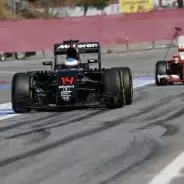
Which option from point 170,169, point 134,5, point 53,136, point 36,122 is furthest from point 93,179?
point 134,5

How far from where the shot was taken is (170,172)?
8656 mm

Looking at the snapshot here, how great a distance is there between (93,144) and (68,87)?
4859 mm

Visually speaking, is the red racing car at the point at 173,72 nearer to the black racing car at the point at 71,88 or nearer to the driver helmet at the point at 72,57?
the black racing car at the point at 71,88

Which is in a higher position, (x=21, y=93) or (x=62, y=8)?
(x=62, y=8)

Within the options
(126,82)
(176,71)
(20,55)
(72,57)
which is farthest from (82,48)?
(20,55)

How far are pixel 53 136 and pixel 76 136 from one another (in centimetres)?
37

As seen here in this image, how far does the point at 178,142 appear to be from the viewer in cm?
1090

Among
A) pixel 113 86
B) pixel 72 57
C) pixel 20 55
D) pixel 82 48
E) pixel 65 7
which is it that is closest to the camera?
pixel 113 86

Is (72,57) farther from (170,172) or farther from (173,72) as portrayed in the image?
(170,172)

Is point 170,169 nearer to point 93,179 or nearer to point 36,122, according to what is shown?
point 93,179

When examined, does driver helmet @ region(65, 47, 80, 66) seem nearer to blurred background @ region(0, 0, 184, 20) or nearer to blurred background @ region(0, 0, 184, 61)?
blurred background @ region(0, 0, 184, 61)

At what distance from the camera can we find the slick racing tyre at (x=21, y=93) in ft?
52.5

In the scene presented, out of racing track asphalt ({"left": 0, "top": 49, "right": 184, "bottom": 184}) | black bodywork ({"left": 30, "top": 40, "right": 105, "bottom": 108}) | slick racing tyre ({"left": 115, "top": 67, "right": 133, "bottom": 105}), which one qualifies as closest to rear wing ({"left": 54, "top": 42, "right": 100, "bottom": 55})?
black bodywork ({"left": 30, "top": 40, "right": 105, "bottom": 108})

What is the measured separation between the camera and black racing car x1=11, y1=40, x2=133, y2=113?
15727 mm
